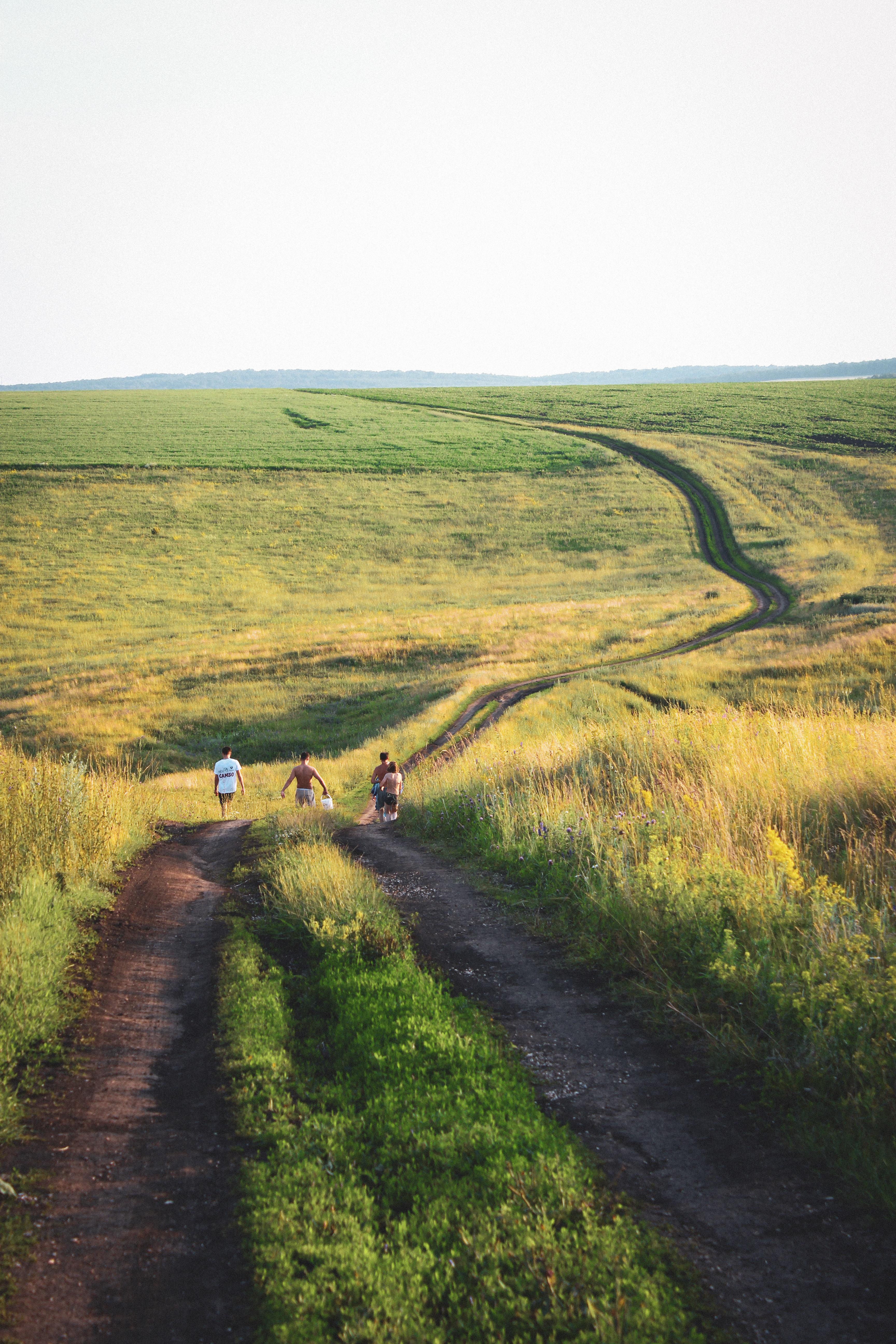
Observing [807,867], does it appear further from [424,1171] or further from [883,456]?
[883,456]

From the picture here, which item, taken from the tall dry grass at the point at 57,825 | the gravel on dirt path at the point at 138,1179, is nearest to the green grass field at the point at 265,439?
the tall dry grass at the point at 57,825

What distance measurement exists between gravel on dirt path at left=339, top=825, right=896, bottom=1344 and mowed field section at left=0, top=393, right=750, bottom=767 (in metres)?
20.0

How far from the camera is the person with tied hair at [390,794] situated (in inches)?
581

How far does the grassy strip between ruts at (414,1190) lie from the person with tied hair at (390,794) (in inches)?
328

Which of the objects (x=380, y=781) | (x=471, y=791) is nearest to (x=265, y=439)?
(x=380, y=781)

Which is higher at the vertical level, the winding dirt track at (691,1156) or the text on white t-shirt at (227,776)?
the winding dirt track at (691,1156)

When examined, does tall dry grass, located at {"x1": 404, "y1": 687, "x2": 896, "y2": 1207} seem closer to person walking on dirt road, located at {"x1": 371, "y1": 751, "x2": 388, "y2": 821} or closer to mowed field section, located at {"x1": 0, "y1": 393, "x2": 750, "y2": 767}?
person walking on dirt road, located at {"x1": 371, "y1": 751, "x2": 388, "y2": 821}

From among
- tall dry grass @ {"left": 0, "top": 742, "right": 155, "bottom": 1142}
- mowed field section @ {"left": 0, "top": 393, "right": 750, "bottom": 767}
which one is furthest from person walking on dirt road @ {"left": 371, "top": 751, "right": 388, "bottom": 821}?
mowed field section @ {"left": 0, "top": 393, "right": 750, "bottom": 767}

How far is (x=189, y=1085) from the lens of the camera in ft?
16.5

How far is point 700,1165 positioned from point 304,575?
50.9m

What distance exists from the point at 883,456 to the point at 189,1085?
8384 centimetres

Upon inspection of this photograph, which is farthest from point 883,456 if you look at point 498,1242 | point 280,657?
point 498,1242

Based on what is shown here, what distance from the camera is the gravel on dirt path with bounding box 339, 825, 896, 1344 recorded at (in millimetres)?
3340

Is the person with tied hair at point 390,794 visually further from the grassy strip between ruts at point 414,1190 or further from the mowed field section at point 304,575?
the mowed field section at point 304,575
